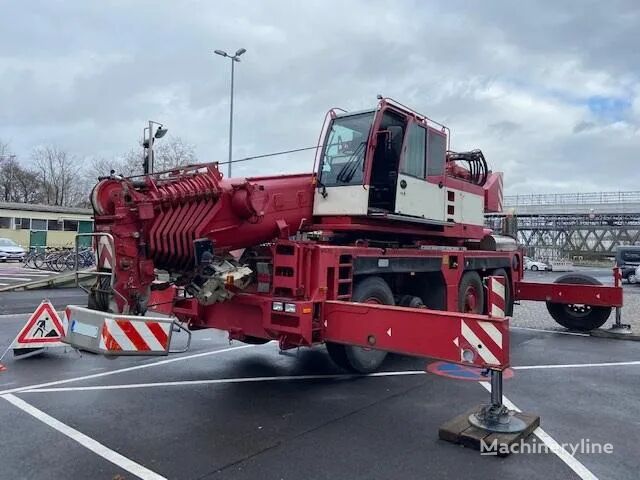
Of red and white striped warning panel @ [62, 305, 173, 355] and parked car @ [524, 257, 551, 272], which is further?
parked car @ [524, 257, 551, 272]

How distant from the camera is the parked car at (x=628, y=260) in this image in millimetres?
31062

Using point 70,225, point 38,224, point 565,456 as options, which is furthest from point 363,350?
point 38,224

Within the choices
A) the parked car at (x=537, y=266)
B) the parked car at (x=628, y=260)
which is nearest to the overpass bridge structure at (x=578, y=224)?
the parked car at (x=537, y=266)

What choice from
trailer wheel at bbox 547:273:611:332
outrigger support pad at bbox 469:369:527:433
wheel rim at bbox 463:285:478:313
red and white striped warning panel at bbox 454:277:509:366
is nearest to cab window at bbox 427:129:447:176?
wheel rim at bbox 463:285:478:313

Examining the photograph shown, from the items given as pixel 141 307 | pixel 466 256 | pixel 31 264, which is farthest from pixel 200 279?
pixel 31 264

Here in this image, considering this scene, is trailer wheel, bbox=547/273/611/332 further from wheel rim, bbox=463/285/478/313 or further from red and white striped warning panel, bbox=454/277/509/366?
red and white striped warning panel, bbox=454/277/509/366

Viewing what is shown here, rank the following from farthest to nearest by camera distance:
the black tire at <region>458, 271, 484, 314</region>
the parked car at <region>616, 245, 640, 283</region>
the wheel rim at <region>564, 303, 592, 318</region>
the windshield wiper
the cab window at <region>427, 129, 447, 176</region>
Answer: the parked car at <region>616, 245, 640, 283</region>
the wheel rim at <region>564, 303, 592, 318</region>
the black tire at <region>458, 271, 484, 314</region>
the cab window at <region>427, 129, 447, 176</region>
the windshield wiper

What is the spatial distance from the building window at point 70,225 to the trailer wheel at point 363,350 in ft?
132

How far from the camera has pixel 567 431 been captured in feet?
17.3

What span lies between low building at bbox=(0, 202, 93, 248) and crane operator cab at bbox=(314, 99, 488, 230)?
35314 mm

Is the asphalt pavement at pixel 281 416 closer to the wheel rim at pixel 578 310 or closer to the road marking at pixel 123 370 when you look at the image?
the road marking at pixel 123 370

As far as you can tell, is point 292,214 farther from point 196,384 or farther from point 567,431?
point 567,431

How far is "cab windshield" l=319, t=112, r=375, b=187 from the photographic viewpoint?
287 inches

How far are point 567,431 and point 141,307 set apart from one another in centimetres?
434
